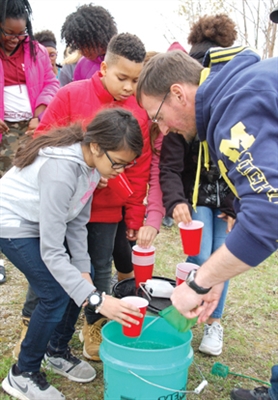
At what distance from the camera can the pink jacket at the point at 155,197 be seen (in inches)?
102

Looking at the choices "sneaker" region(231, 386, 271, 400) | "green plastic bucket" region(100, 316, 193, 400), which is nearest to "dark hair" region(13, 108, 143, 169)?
"green plastic bucket" region(100, 316, 193, 400)

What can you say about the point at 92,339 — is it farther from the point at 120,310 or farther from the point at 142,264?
the point at 120,310

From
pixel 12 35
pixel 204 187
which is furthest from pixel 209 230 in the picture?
pixel 12 35

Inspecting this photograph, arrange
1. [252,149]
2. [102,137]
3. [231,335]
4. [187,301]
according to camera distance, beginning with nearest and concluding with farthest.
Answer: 1. [252,149]
2. [187,301]
3. [102,137]
4. [231,335]

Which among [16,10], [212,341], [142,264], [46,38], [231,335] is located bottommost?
[231,335]

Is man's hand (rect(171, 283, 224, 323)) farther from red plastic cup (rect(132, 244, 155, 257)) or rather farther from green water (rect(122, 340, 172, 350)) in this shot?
red plastic cup (rect(132, 244, 155, 257))

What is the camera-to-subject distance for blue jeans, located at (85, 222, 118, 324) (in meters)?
2.53

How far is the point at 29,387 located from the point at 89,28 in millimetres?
2359

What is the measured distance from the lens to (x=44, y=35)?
579cm

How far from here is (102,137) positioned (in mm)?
2002

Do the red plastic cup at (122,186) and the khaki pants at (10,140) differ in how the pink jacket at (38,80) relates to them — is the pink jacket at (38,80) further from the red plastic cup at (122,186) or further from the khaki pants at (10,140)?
the red plastic cup at (122,186)

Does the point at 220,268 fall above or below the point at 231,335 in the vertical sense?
above

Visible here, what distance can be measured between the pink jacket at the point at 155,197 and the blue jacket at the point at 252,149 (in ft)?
3.83

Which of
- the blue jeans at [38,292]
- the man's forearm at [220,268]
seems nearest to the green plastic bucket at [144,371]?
the blue jeans at [38,292]
